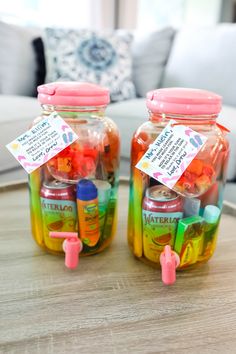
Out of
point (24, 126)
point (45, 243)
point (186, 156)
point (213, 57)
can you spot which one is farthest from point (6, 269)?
point (213, 57)

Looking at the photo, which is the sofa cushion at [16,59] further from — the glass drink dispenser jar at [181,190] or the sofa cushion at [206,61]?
the glass drink dispenser jar at [181,190]

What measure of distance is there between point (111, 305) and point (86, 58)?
1.31 m

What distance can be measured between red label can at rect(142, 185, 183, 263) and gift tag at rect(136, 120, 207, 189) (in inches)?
1.4

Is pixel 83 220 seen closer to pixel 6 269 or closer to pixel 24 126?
pixel 6 269

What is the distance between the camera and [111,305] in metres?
0.39

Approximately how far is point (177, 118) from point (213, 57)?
1.23 meters

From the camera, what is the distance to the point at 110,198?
505 mm

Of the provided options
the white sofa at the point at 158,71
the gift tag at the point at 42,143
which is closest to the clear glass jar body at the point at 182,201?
the gift tag at the point at 42,143

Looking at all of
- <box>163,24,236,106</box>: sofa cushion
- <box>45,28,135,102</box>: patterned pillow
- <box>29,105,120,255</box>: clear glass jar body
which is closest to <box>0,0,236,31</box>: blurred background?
<box>163,24,236,106</box>: sofa cushion

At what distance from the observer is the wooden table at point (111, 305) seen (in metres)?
0.34

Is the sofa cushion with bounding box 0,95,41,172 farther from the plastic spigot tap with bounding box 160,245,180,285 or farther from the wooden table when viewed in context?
the plastic spigot tap with bounding box 160,245,180,285

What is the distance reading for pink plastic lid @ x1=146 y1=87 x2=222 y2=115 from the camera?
0.39 metres

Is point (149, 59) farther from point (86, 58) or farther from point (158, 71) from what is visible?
point (86, 58)

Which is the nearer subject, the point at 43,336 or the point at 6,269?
the point at 43,336
